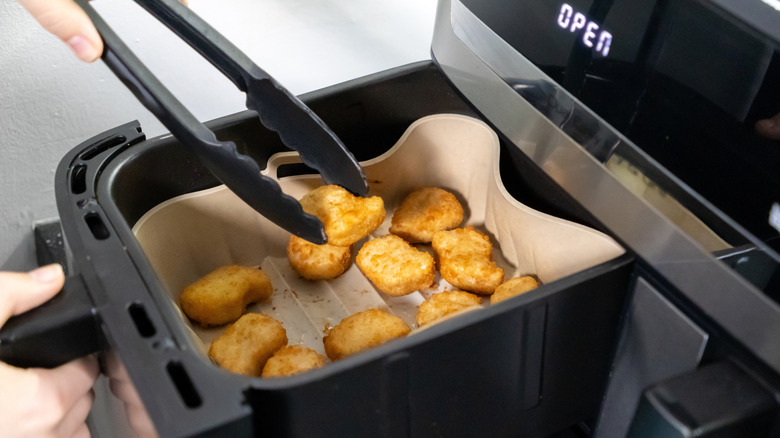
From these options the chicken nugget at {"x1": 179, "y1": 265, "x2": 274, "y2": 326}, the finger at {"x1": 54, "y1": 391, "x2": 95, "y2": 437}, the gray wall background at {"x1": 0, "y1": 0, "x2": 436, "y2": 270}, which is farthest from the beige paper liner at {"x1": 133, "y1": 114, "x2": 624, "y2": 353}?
the gray wall background at {"x1": 0, "y1": 0, "x2": 436, "y2": 270}

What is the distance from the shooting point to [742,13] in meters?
0.48

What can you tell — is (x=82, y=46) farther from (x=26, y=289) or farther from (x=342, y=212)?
(x=342, y=212)

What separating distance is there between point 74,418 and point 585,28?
55 cm

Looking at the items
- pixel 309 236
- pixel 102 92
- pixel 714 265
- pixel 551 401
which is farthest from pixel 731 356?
pixel 102 92

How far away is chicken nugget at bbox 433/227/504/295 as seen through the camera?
0.75 metres

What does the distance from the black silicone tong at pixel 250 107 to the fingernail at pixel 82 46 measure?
0.5 inches

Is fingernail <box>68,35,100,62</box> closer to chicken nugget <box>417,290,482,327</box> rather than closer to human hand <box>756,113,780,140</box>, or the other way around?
chicken nugget <box>417,290,482,327</box>

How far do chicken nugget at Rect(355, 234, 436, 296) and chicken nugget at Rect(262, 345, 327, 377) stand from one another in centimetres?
13

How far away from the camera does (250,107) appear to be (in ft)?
2.19

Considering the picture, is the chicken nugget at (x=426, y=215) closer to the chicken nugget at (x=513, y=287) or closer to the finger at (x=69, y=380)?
the chicken nugget at (x=513, y=287)

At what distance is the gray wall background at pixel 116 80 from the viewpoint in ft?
3.25

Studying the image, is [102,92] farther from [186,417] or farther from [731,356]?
[731,356]

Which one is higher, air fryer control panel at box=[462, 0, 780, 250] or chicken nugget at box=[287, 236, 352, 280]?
air fryer control panel at box=[462, 0, 780, 250]

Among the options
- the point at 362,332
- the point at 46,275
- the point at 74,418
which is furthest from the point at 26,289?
the point at 362,332
